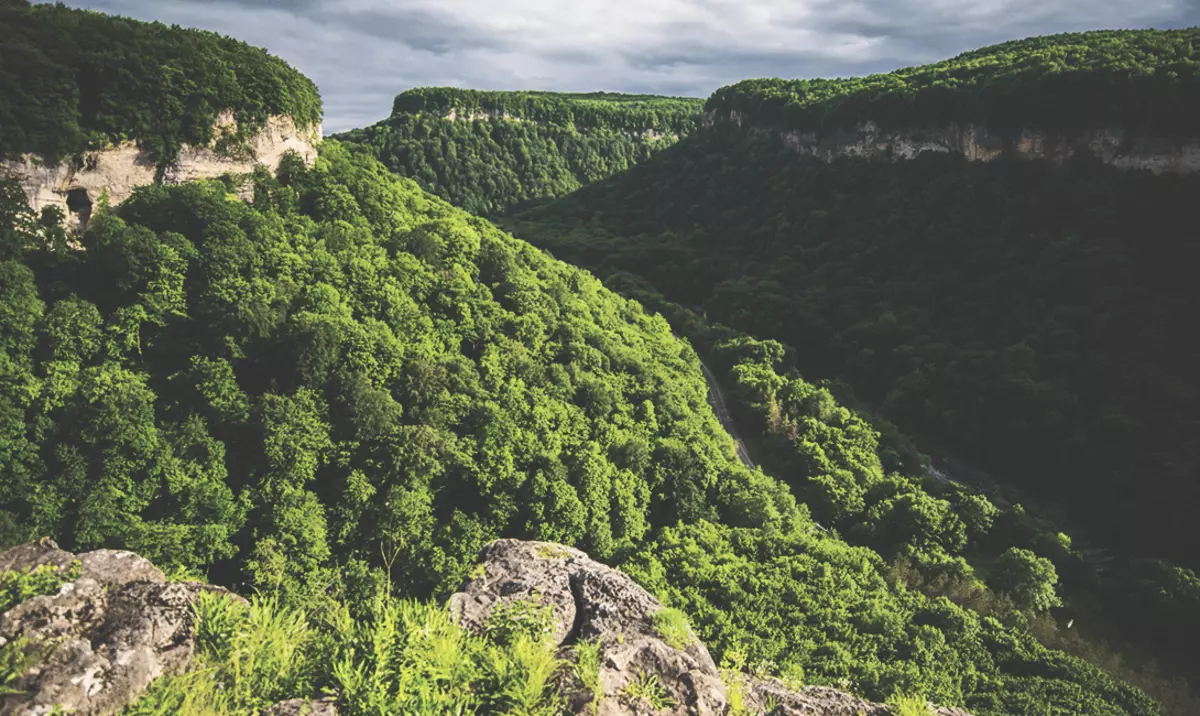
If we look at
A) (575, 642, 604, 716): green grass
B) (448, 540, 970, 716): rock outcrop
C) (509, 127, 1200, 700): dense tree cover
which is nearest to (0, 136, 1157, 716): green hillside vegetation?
(448, 540, 970, 716): rock outcrop

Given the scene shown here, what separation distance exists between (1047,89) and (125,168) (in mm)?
84395

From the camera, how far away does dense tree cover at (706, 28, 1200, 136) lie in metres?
63.7

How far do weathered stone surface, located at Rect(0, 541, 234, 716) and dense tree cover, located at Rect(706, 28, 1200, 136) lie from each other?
278 ft

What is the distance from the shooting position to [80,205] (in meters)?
31.1

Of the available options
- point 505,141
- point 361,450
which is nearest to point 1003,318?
point 361,450

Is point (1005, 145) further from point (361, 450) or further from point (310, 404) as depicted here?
point (310, 404)

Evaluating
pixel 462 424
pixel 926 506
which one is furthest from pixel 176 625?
pixel 926 506

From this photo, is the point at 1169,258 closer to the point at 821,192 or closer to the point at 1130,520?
the point at 1130,520

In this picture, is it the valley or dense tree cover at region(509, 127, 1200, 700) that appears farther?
dense tree cover at region(509, 127, 1200, 700)

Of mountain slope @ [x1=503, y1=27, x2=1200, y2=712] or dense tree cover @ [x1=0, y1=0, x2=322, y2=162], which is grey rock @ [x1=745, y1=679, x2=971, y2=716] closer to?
mountain slope @ [x1=503, y1=27, x2=1200, y2=712]

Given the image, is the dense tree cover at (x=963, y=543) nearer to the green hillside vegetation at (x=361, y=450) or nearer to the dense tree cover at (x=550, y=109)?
the green hillside vegetation at (x=361, y=450)

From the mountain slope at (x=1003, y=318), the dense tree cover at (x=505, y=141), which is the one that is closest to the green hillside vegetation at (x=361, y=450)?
the mountain slope at (x=1003, y=318)

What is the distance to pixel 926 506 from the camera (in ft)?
145

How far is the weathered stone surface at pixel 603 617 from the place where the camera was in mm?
11758
